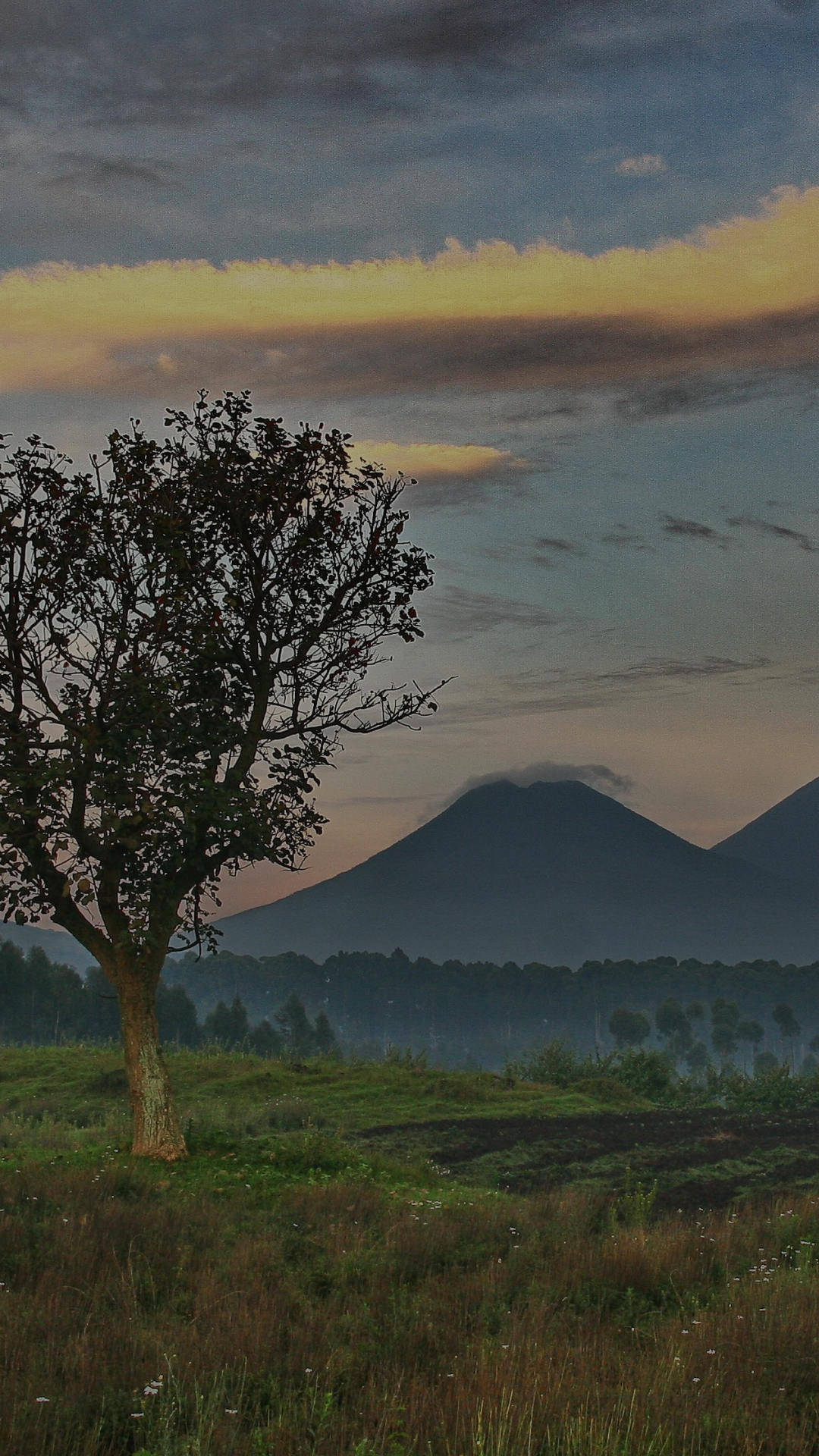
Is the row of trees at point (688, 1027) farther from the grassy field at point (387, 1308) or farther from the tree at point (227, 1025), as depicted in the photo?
the grassy field at point (387, 1308)

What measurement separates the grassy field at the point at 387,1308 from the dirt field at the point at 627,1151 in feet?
0.84

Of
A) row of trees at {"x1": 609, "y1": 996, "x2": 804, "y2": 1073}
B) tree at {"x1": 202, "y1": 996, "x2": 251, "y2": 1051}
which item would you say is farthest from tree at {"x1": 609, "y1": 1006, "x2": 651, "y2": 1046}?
tree at {"x1": 202, "y1": 996, "x2": 251, "y2": 1051}

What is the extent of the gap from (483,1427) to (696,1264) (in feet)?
19.7

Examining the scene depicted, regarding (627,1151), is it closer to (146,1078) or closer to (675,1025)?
(146,1078)

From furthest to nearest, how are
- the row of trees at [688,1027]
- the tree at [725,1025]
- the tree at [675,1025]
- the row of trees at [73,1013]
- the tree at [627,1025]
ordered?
→ 1. the tree at [675,1025]
2. the tree at [627,1025]
3. the row of trees at [688,1027]
4. the tree at [725,1025]
5. the row of trees at [73,1013]

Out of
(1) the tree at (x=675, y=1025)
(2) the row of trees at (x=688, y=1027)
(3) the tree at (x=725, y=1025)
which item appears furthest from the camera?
(1) the tree at (x=675, y=1025)

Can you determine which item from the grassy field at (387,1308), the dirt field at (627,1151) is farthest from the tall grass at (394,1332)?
the dirt field at (627,1151)

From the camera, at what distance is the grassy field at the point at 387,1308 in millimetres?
7031

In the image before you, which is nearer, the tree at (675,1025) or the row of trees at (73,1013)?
the row of trees at (73,1013)

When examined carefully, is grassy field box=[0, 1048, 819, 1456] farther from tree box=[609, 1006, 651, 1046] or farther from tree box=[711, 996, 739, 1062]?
tree box=[609, 1006, 651, 1046]

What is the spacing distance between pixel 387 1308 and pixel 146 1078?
36.0 ft

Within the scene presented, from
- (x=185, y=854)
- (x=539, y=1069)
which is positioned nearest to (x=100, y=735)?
(x=185, y=854)

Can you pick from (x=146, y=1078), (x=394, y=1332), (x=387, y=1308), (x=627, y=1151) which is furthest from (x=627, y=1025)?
(x=394, y=1332)

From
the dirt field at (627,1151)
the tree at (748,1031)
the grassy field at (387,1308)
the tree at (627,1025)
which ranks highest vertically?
the grassy field at (387,1308)
